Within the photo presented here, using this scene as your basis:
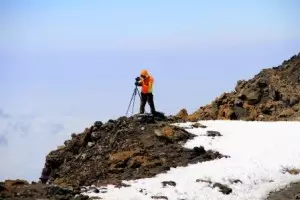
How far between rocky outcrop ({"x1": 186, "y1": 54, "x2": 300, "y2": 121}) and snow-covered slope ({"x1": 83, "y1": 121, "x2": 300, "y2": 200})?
635 cm

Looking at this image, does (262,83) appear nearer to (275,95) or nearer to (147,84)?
(275,95)

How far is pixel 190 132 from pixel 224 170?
6549 mm

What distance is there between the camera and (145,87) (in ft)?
107

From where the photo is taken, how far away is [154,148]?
91.5 feet

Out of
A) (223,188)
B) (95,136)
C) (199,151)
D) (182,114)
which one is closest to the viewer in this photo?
(223,188)

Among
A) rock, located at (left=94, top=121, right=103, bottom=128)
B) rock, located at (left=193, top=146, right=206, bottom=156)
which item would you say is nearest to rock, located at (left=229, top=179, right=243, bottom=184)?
rock, located at (left=193, top=146, right=206, bottom=156)

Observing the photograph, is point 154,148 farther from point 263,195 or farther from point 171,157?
point 263,195

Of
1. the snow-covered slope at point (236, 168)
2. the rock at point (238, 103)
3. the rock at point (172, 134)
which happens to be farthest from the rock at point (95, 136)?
the rock at point (238, 103)

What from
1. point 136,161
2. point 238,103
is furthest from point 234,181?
point 238,103

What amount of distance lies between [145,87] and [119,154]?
283 inches

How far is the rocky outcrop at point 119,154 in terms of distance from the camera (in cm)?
2492

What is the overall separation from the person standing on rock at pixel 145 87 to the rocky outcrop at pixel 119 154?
1468mm

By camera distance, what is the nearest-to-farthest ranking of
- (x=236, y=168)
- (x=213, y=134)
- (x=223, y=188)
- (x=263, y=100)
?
1. (x=223, y=188)
2. (x=236, y=168)
3. (x=213, y=134)
4. (x=263, y=100)

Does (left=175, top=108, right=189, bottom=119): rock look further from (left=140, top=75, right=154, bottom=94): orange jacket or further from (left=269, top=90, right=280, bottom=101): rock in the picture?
(left=269, top=90, right=280, bottom=101): rock
